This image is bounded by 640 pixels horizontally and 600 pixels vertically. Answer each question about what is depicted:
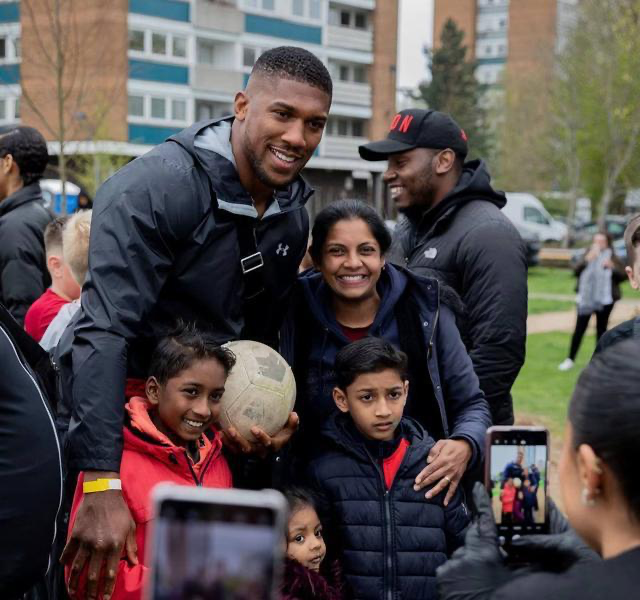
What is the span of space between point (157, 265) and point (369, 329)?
1.11 metres

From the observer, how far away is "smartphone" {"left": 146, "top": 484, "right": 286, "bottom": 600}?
152 centimetres

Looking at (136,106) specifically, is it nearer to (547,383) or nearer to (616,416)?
(547,383)

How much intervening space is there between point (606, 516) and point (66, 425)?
229 centimetres

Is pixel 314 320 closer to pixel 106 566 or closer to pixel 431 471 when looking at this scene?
pixel 431 471

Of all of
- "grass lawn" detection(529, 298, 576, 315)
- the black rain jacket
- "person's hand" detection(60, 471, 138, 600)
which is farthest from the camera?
"grass lawn" detection(529, 298, 576, 315)

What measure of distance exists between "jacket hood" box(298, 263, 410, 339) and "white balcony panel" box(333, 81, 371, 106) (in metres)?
50.1

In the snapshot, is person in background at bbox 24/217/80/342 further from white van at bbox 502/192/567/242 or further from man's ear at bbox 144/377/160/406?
white van at bbox 502/192/567/242

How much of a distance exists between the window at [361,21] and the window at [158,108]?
16410 mm

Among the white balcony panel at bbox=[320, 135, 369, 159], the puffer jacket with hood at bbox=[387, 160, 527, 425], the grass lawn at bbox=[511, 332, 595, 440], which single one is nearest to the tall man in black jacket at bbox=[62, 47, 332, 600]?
the puffer jacket with hood at bbox=[387, 160, 527, 425]

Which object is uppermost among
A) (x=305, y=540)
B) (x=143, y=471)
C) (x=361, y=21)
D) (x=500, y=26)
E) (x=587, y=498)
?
(x=500, y=26)

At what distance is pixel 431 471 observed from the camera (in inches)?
156

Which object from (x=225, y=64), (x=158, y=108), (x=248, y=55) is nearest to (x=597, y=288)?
(x=158, y=108)

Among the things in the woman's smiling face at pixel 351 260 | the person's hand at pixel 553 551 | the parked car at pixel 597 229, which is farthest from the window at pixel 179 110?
the person's hand at pixel 553 551

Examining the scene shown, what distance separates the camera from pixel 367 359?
4.01 m
